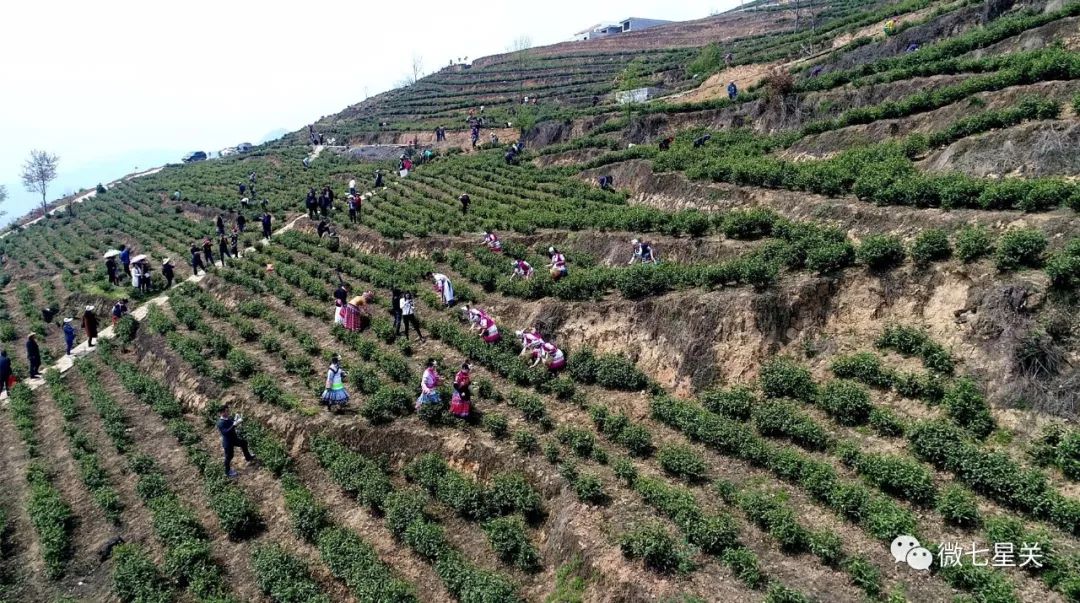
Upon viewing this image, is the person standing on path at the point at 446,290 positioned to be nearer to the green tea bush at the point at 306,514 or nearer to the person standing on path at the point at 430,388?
the person standing on path at the point at 430,388

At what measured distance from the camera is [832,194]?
728 inches

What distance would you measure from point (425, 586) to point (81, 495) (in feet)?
34.2

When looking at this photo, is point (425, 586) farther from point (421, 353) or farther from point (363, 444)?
point (421, 353)

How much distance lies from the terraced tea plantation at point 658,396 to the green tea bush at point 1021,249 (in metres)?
0.06

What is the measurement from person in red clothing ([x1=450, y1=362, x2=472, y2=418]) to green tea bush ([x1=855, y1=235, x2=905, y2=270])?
9784 millimetres

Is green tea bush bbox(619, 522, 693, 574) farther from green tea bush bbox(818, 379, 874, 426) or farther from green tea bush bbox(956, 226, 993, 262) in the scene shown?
green tea bush bbox(956, 226, 993, 262)

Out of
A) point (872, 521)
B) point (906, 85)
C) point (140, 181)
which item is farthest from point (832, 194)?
point (140, 181)

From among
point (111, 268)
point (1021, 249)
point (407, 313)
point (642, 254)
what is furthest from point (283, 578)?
point (111, 268)

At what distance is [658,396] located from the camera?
1440 cm

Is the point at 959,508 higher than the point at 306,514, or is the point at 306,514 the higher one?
the point at 959,508

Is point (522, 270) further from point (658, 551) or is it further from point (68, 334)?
point (68, 334)

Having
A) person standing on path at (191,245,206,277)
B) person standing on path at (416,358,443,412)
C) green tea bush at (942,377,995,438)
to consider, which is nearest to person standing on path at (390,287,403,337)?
person standing on path at (416,358,443,412)

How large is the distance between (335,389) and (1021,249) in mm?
15622

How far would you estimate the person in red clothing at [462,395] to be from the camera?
1443cm
